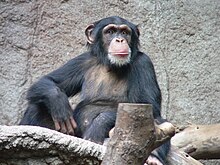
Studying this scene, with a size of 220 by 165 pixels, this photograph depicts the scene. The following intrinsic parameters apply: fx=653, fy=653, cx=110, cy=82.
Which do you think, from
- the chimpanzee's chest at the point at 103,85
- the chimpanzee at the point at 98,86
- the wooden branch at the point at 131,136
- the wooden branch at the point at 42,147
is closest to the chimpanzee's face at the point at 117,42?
the chimpanzee at the point at 98,86

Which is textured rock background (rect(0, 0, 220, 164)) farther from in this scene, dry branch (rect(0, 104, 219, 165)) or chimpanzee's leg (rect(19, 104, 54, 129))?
dry branch (rect(0, 104, 219, 165))

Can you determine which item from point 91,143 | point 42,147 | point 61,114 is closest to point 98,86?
point 61,114

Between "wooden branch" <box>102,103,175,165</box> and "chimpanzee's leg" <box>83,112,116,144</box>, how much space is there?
71.1 inches

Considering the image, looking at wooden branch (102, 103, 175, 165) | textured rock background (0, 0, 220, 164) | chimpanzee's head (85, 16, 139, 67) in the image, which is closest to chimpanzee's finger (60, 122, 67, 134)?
chimpanzee's head (85, 16, 139, 67)

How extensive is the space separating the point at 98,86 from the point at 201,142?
3.13 ft

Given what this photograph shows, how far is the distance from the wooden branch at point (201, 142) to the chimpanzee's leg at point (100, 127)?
834mm

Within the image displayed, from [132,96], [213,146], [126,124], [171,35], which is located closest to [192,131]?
[213,146]

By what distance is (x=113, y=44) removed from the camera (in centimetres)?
493

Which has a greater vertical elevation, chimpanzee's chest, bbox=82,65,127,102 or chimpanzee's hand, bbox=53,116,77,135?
chimpanzee's chest, bbox=82,65,127,102

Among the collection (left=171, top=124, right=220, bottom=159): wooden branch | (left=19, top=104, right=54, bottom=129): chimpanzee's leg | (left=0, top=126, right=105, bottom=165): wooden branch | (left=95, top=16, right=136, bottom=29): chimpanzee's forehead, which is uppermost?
(left=95, top=16, right=136, bottom=29): chimpanzee's forehead

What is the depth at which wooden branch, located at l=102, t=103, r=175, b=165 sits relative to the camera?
104 inches

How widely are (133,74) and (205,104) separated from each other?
1561 millimetres

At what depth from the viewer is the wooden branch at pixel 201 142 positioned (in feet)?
17.2

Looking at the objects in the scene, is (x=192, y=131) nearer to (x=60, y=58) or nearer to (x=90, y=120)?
(x=90, y=120)
